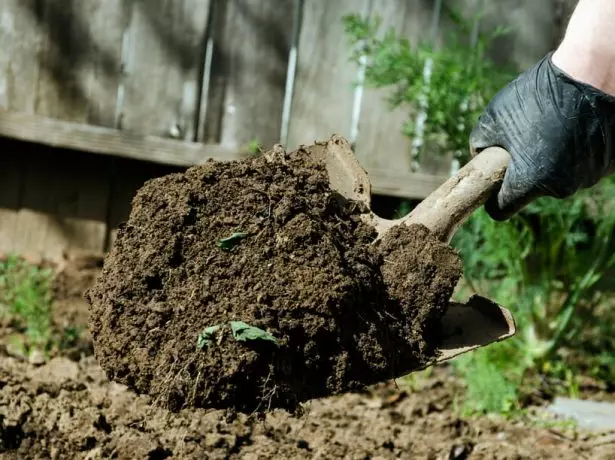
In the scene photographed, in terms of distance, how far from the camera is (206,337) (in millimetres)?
1939

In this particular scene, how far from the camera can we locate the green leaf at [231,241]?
207cm

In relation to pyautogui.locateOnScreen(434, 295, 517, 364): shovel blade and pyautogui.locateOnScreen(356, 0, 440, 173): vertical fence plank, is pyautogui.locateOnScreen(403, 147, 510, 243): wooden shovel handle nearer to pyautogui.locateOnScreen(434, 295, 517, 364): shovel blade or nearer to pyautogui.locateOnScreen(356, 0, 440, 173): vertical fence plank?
pyautogui.locateOnScreen(434, 295, 517, 364): shovel blade

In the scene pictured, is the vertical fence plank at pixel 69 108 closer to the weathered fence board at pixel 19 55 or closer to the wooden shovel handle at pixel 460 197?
the weathered fence board at pixel 19 55

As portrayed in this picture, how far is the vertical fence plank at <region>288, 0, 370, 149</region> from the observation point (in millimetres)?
4102

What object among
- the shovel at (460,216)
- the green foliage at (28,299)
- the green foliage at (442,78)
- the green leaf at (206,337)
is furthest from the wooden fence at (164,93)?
the green leaf at (206,337)

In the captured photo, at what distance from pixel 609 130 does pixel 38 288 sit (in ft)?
7.56

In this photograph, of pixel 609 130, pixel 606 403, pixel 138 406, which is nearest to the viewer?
pixel 609 130

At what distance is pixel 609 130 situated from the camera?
87.4 inches

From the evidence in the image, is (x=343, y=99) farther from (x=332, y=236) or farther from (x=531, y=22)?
(x=332, y=236)

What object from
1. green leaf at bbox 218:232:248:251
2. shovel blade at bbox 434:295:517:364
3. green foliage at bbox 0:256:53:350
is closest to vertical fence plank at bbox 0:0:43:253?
green foliage at bbox 0:256:53:350

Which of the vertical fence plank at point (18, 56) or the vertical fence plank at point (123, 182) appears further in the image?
the vertical fence plank at point (123, 182)

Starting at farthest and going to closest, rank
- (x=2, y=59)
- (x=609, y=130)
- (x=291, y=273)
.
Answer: (x=2, y=59) < (x=609, y=130) < (x=291, y=273)

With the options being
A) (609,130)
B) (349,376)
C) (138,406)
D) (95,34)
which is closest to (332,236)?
(349,376)

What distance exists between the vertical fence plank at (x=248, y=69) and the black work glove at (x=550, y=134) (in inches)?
76.7
